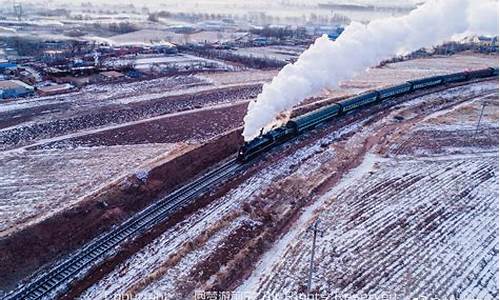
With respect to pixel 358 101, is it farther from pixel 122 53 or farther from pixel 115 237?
pixel 122 53

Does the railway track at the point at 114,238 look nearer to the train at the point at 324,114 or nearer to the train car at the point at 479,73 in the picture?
the train at the point at 324,114

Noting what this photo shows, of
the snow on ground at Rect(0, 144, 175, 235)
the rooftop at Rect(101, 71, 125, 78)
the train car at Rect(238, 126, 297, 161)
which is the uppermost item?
the rooftop at Rect(101, 71, 125, 78)

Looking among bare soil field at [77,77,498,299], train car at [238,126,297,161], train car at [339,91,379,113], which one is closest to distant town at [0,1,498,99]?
train car at [339,91,379,113]

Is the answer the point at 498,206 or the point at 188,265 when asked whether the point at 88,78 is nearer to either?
the point at 188,265

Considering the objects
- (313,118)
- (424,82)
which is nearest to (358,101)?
(313,118)

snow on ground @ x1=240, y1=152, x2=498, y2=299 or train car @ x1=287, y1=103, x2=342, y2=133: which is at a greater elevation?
train car @ x1=287, y1=103, x2=342, y2=133

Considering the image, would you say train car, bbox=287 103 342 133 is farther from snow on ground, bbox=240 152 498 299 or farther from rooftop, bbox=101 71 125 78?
rooftop, bbox=101 71 125 78

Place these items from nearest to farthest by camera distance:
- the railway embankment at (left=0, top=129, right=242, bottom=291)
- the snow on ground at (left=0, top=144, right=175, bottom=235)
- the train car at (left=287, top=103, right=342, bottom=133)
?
the railway embankment at (left=0, top=129, right=242, bottom=291) < the snow on ground at (left=0, top=144, right=175, bottom=235) < the train car at (left=287, top=103, right=342, bottom=133)
